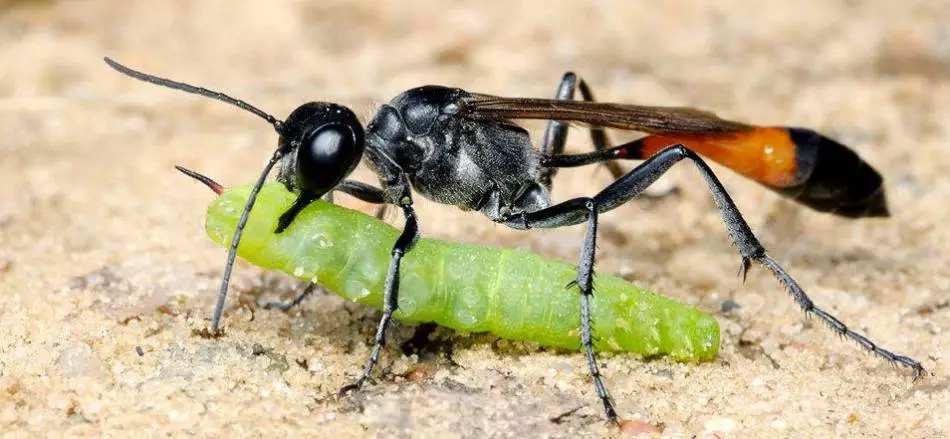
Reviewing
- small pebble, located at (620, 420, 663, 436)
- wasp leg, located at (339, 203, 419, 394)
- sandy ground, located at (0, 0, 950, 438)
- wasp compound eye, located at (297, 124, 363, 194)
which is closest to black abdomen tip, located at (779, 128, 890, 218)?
sandy ground, located at (0, 0, 950, 438)

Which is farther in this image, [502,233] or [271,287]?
[502,233]

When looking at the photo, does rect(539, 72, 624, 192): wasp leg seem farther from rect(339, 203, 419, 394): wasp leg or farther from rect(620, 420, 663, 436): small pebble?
rect(620, 420, 663, 436): small pebble

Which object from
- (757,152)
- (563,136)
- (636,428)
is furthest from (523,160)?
(636,428)

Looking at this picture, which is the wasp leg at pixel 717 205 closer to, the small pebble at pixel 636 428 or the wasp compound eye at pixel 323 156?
the small pebble at pixel 636 428

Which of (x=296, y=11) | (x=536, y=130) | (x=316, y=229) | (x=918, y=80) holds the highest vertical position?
(x=918, y=80)

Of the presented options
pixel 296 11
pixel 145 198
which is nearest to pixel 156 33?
pixel 296 11

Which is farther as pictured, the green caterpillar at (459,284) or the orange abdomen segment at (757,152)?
the orange abdomen segment at (757,152)

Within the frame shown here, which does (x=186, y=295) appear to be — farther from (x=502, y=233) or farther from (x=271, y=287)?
(x=502, y=233)

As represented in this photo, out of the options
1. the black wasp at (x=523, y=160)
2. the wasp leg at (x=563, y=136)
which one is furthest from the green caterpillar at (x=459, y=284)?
the wasp leg at (x=563, y=136)
